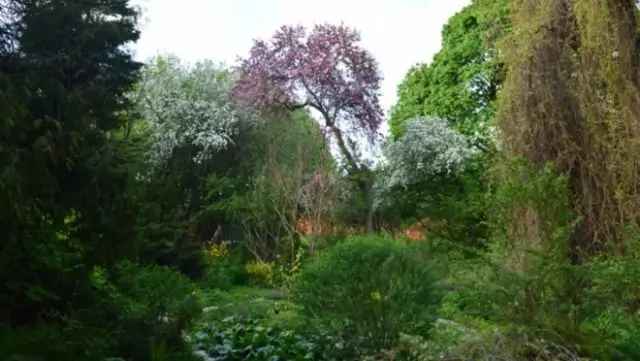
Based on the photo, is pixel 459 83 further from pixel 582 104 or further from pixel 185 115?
pixel 582 104

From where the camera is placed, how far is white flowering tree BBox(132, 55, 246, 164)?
630 inches

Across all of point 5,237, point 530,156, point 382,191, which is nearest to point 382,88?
point 382,191

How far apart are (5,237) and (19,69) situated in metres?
1.36

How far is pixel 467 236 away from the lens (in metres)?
14.8

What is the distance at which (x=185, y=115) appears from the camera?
53.3ft

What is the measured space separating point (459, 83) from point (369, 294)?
37.3 feet

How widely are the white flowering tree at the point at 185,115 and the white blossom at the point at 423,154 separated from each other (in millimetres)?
3637

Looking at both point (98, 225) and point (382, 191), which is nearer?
point (98, 225)

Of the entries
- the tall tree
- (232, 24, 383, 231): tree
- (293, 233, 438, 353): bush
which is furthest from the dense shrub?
(232, 24, 383, 231): tree

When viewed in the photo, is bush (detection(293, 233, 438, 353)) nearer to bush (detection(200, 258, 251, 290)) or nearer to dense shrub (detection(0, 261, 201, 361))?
dense shrub (detection(0, 261, 201, 361))

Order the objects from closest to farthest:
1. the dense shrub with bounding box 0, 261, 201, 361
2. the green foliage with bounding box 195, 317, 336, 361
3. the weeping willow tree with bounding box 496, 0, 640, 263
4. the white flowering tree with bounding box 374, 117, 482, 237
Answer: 1. the dense shrub with bounding box 0, 261, 201, 361
2. the green foliage with bounding box 195, 317, 336, 361
3. the weeping willow tree with bounding box 496, 0, 640, 263
4. the white flowering tree with bounding box 374, 117, 482, 237

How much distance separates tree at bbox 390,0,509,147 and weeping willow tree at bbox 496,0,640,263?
5.41 m

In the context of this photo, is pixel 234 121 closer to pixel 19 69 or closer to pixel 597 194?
pixel 597 194

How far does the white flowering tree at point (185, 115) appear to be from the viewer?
16.0 m
